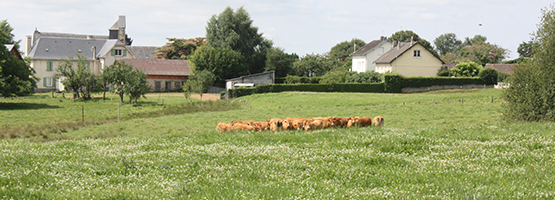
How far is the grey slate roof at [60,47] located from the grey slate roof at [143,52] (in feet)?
41.6

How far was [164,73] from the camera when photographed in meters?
83.2

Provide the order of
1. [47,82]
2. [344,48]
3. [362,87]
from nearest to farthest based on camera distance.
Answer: [362,87] → [47,82] → [344,48]

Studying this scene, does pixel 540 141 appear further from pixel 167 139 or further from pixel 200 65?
pixel 200 65

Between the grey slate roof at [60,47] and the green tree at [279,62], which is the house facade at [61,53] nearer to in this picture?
the grey slate roof at [60,47]

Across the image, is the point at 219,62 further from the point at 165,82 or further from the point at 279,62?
the point at 279,62

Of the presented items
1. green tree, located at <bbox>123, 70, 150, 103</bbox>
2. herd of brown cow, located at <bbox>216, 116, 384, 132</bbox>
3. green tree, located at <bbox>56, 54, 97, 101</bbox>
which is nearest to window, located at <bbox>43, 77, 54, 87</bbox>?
green tree, located at <bbox>56, 54, 97, 101</bbox>

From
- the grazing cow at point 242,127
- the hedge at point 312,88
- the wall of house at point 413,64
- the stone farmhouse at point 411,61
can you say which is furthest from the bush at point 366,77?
the grazing cow at point 242,127

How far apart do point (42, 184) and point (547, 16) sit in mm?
21629

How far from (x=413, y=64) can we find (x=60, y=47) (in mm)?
68437

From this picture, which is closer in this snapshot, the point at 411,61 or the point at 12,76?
the point at 12,76

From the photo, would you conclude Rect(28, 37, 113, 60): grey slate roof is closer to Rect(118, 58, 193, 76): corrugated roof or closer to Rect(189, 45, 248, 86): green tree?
Rect(118, 58, 193, 76): corrugated roof

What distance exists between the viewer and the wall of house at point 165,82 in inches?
3238

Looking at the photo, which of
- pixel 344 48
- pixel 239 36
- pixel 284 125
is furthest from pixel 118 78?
pixel 344 48

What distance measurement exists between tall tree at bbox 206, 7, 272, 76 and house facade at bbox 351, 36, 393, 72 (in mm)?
19781
